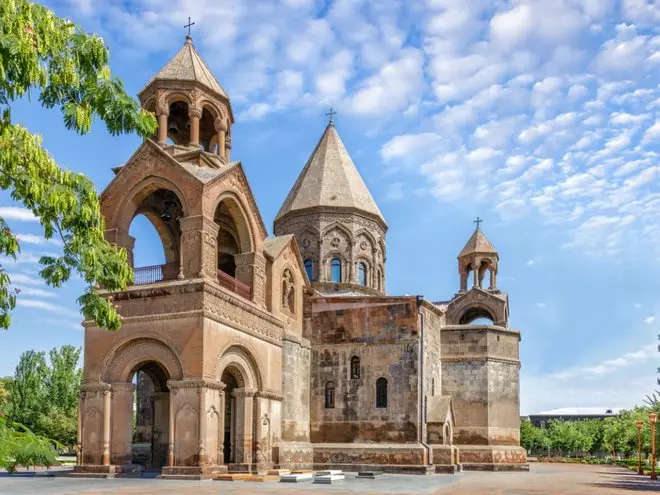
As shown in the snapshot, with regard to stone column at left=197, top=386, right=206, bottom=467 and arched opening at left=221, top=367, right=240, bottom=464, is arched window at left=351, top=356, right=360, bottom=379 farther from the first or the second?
stone column at left=197, top=386, right=206, bottom=467

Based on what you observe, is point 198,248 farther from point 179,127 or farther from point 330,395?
point 330,395

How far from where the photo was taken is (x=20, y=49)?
6.63 metres

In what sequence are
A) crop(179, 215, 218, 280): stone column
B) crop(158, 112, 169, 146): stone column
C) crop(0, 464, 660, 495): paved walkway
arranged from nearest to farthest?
A: crop(0, 464, 660, 495): paved walkway
crop(179, 215, 218, 280): stone column
crop(158, 112, 169, 146): stone column

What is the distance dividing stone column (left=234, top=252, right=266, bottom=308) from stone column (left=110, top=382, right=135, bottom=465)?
15.5ft

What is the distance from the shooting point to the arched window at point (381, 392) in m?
26.4

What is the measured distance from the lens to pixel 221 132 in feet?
77.8

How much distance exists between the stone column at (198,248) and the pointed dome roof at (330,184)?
480 inches

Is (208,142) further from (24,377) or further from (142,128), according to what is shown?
(24,377)

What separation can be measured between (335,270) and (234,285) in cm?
1027

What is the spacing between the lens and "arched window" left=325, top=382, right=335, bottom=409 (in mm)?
26734

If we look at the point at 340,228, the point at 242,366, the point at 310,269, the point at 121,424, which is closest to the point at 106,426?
the point at 121,424

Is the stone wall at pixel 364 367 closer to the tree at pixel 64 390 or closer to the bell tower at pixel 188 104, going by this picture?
the bell tower at pixel 188 104

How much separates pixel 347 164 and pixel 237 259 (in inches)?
496

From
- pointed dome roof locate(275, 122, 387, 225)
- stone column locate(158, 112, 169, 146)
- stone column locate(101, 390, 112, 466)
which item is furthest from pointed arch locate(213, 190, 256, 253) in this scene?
pointed dome roof locate(275, 122, 387, 225)
